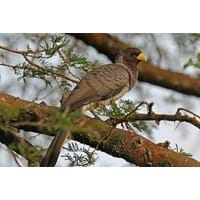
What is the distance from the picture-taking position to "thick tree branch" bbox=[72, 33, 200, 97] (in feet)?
5.34

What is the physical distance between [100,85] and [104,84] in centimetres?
1

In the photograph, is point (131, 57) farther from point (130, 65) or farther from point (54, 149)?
point (54, 149)

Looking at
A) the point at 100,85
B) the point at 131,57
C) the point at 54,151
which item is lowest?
the point at 54,151

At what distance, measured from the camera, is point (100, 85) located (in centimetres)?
172

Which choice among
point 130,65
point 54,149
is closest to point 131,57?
point 130,65

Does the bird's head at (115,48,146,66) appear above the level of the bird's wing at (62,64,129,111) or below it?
above

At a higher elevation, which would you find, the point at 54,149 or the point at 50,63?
the point at 50,63

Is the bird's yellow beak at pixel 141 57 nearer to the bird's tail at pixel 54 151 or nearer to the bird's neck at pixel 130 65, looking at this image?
the bird's neck at pixel 130 65

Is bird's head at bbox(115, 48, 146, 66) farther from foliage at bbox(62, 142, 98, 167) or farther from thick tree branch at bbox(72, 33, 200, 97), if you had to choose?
foliage at bbox(62, 142, 98, 167)

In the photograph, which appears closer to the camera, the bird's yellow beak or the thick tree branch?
the thick tree branch

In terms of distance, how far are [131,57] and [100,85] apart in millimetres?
132

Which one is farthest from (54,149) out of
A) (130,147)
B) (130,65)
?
(130,65)

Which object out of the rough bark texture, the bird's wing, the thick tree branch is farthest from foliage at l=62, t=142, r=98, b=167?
the thick tree branch

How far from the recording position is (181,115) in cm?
174
